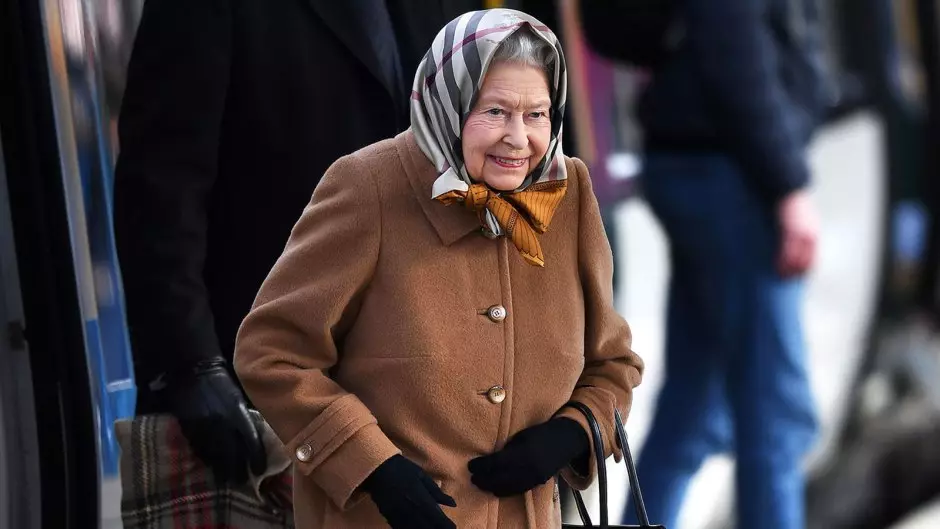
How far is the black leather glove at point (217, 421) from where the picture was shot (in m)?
2.22

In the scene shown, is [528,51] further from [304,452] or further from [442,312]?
[304,452]

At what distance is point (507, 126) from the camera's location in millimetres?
1700

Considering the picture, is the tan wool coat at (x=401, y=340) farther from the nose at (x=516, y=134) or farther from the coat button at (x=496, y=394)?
the nose at (x=516, y=134)

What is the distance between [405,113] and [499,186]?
77 centimetres

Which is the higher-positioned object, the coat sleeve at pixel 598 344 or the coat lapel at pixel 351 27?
the coat lapel at pixel 351 27

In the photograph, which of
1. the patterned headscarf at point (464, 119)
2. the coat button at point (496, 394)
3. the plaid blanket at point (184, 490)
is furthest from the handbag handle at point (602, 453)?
the plaid blanket at point (184, 490)

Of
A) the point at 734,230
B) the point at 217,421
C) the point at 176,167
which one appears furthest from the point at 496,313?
the point at 734,230

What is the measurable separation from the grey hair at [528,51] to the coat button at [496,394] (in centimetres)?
42

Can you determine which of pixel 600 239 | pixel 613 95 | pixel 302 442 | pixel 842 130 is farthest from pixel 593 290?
pixel 842 130

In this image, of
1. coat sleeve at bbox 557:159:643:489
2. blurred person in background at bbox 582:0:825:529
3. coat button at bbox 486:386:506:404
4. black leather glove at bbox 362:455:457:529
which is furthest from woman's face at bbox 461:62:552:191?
blurred person in background at bbox 582:0:825:529

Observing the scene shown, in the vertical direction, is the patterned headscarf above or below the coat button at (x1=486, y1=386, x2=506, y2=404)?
above

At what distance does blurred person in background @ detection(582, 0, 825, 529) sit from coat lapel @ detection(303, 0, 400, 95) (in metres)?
0.78

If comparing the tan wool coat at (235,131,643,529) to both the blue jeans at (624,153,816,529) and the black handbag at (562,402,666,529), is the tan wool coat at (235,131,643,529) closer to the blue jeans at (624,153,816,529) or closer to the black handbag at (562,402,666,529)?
the black handbag at (562,402,666,529)

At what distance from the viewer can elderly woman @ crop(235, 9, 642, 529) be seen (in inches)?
66.8
